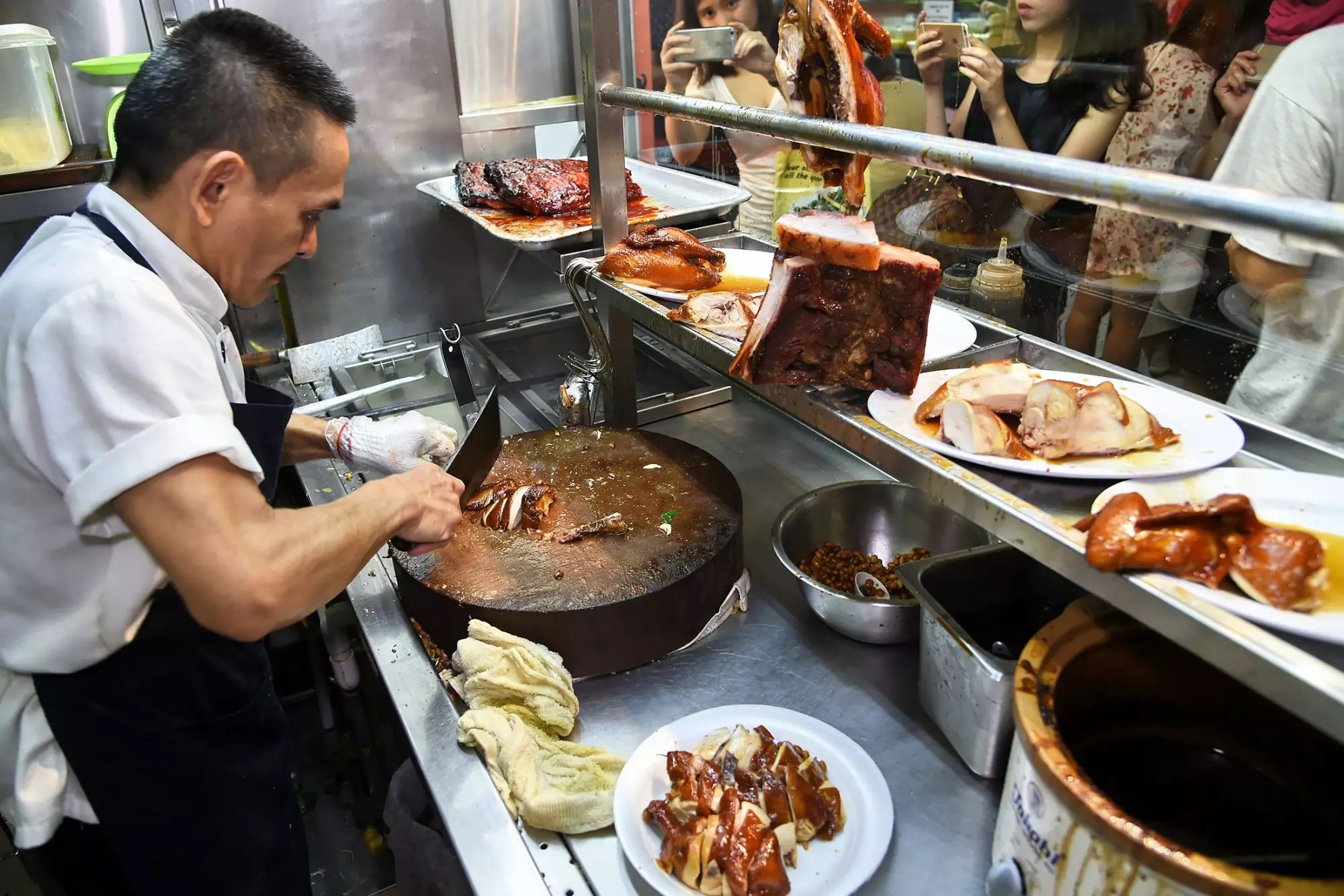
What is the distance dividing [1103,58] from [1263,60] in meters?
0.60

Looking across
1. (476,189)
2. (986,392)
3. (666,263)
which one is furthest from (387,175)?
(986,392)

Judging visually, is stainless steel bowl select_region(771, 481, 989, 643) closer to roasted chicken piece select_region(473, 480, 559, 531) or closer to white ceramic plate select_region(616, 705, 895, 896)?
white ceramic plate select_region(616, 705, 895, 896)

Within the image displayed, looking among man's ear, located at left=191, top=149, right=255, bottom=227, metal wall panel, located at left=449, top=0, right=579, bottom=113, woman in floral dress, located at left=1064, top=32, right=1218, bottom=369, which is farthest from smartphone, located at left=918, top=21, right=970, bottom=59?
Result: man's ear, located at left=191, top=149, right=255, bottom=227

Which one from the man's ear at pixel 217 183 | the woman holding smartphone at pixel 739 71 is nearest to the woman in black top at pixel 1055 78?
the woman holding smartphone at pixel 739 71

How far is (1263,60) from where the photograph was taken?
267cm

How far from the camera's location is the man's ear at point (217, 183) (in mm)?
1360

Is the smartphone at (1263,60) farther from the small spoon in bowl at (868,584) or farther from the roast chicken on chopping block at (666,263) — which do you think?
the small spoon in bowl at (868,584)

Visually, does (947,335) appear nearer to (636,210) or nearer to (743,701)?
(743,701)

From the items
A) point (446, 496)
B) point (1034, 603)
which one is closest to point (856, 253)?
point (1034, 603)

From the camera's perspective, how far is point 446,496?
69.6 inches

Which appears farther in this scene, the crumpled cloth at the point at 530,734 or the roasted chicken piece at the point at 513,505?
the roasted chicken piece at the point at 513,505

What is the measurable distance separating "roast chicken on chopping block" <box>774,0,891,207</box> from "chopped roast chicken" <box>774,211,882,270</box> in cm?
13

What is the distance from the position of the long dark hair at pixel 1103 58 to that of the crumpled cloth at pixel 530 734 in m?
2.92

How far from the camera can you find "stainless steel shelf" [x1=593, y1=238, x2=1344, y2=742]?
84 centimetres
